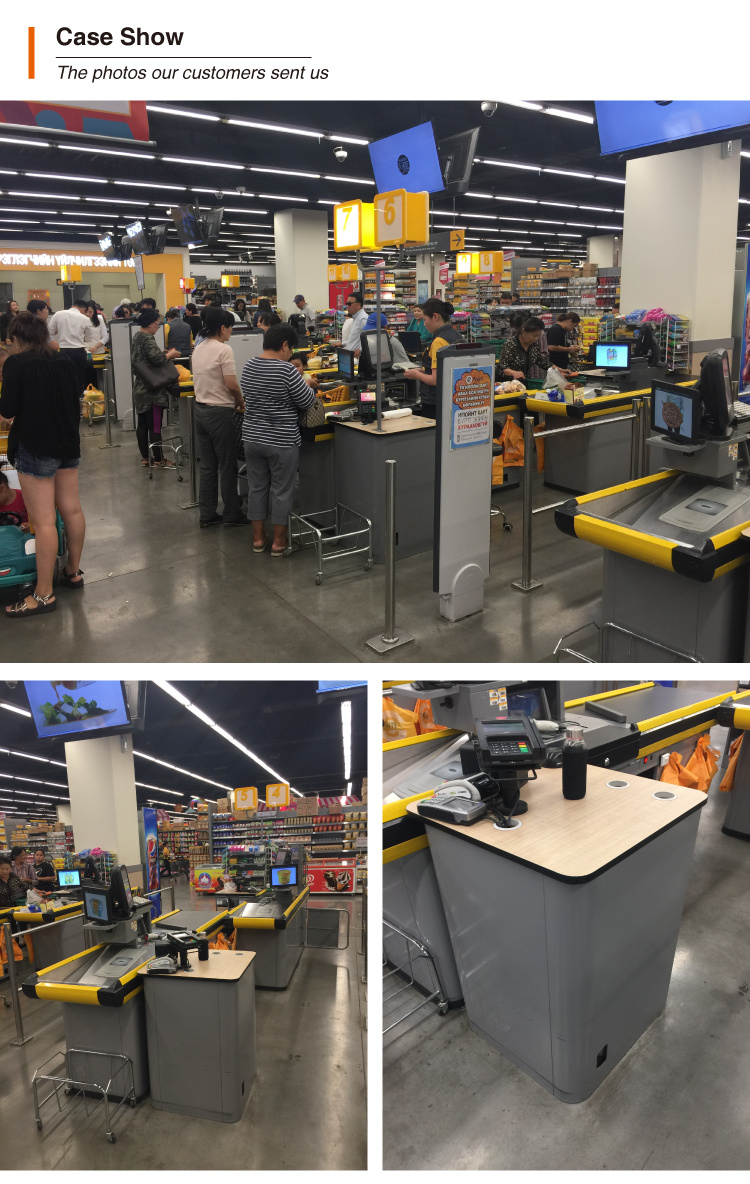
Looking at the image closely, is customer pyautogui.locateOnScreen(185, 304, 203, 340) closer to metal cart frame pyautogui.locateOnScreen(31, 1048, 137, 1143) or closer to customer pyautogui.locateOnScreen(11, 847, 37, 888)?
customer pyautogui.locateOnScreen(11, 847, 37, 888)

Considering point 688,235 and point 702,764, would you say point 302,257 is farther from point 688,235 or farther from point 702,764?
point 702,764

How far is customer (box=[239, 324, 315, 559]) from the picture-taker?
4957 mm

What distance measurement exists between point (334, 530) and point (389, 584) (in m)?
1.84

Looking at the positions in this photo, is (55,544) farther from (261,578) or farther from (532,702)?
(532,702)

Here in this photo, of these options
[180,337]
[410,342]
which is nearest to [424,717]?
[410,342]

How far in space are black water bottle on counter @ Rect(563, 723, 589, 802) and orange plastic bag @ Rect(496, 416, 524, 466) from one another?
4485 millimetres

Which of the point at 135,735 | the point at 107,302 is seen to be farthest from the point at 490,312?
the point at 107,302

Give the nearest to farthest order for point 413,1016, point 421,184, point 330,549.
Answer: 1. point 413,1016
2. point 330,549
3. point 421,184

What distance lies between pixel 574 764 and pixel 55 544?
10.8 feet

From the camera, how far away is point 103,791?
18.4 feet

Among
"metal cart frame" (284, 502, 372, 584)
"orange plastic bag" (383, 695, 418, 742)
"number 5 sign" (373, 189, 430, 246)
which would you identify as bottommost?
"orange plastic bag" (383, 695, 418, 742)

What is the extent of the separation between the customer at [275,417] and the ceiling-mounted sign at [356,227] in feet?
5.31

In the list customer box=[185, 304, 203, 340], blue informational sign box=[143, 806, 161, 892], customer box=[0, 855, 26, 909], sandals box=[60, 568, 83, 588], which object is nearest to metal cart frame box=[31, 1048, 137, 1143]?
sandals box=[60, 568, 83, 588]
